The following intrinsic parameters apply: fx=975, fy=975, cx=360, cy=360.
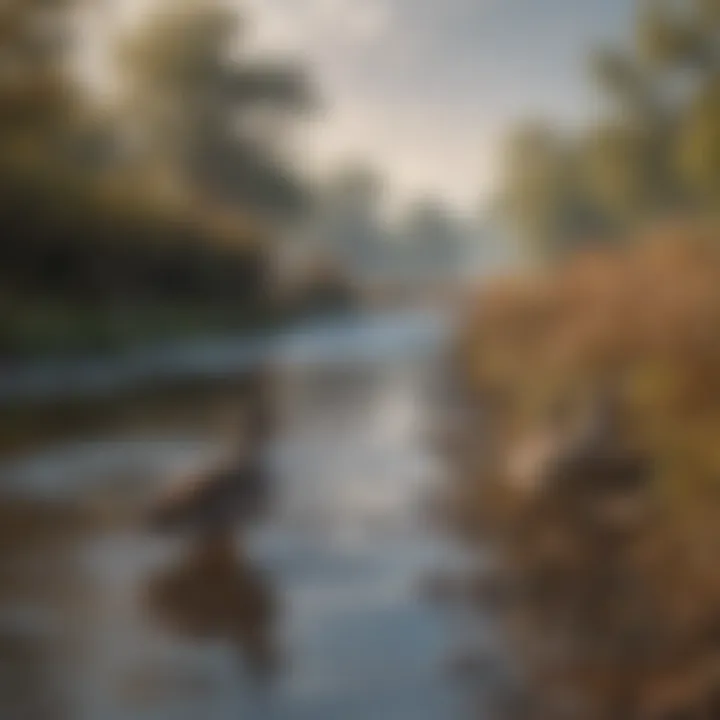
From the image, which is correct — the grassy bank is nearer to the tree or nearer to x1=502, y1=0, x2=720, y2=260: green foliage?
x1=502, y1=0, x2=720, y2=260: green foliage

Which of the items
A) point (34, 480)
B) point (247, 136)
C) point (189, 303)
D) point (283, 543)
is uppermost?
point (247, 136)

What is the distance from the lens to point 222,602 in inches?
36.1

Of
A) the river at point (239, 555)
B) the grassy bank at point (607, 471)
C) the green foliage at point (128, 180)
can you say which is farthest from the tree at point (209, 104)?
the grassy bank at point (607, 471)

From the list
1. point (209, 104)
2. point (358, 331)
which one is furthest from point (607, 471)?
point (209, 104)

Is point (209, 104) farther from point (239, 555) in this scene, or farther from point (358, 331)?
point (239, 555)

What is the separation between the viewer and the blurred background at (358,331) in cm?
91

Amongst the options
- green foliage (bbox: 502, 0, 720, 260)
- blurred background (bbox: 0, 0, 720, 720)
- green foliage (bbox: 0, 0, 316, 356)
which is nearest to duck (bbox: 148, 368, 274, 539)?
A: blurred background (bbox: 0, 0, 720, 720)

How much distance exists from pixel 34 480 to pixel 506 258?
0.54 meters

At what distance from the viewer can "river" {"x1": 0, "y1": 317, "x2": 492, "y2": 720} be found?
2.76 feet

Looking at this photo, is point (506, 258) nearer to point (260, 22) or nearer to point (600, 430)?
point (600, 430)

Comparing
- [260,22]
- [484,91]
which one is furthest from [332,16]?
[484,91]

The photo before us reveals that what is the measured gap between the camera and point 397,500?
984 millimetres

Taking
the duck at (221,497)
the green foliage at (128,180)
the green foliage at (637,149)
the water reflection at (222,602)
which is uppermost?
the green foliage at (128,180)

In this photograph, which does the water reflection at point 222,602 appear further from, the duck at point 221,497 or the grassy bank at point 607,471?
the grassy bank at point 607,471
